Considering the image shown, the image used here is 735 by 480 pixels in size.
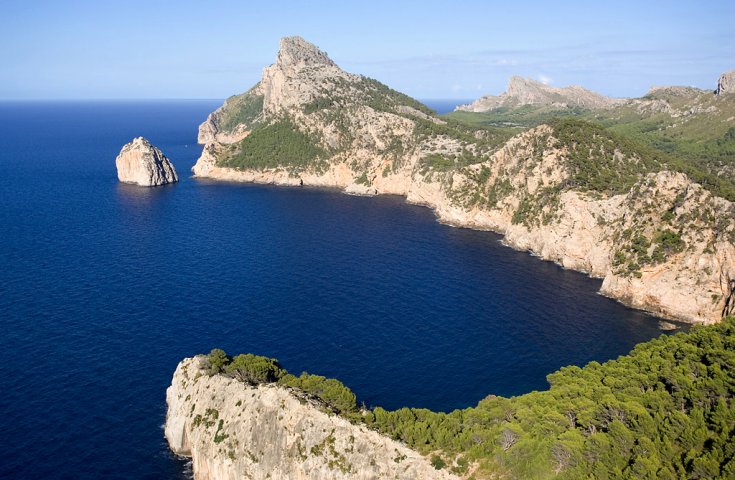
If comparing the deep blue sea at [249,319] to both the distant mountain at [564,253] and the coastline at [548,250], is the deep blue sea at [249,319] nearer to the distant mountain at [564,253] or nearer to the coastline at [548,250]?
the coastline at [548,250]

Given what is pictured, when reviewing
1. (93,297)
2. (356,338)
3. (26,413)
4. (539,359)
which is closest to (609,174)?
(539,359)

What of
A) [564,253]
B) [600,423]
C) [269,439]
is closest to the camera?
[600,423]

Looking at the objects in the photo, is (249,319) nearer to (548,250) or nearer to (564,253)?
(548,250)

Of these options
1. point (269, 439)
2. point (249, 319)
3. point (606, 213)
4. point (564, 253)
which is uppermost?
point (606, 213)

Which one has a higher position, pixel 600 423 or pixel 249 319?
pixel 600 423

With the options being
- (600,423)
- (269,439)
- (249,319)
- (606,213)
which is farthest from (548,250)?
(269,439)

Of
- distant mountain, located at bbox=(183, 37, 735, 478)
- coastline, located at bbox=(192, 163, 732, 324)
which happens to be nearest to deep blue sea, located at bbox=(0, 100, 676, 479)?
coastline, located at bbox=(192, 163, 732, 324)

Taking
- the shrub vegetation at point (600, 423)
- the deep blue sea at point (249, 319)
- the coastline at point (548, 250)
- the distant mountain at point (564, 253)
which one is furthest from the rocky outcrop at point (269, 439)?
the coastline at point (548, 250)
